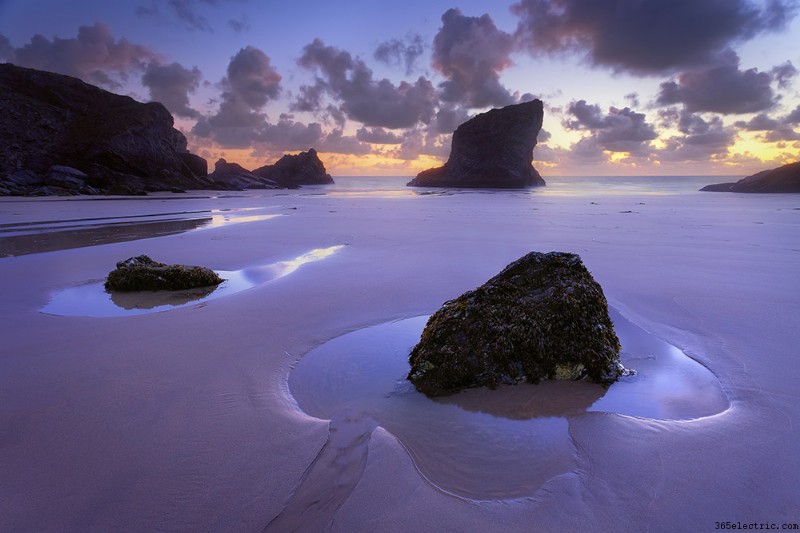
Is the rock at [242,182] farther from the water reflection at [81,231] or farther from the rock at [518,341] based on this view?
the rock at [518,341]

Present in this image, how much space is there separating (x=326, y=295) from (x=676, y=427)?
12.9ft

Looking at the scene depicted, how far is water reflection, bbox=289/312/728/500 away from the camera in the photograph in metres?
2.07

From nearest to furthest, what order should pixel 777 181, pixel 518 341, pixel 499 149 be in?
pixel 518 341 < pixel 777 181 < pixel 499 149

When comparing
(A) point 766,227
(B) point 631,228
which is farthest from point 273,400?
(A) point 766,227

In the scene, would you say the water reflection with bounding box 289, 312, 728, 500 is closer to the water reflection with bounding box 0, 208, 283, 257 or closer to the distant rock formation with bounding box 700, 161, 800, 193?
the water reflection with bounding box 0, 208, 283, 257

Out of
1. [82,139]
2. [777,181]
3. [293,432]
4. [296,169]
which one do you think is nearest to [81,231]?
[293,432]

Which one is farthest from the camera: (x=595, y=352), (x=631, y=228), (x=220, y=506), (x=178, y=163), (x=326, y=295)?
(x=178, y=163)

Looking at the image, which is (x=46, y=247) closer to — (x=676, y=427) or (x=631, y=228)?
(x=676, y=427)

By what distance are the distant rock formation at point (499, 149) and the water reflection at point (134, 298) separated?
280 feet

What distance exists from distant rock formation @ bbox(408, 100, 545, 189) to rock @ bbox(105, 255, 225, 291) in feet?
282

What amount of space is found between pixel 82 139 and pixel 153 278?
58.0 meters

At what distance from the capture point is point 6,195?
28.6 meters

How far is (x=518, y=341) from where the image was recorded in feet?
9.68

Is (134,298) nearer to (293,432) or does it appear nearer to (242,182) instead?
(293,432)
